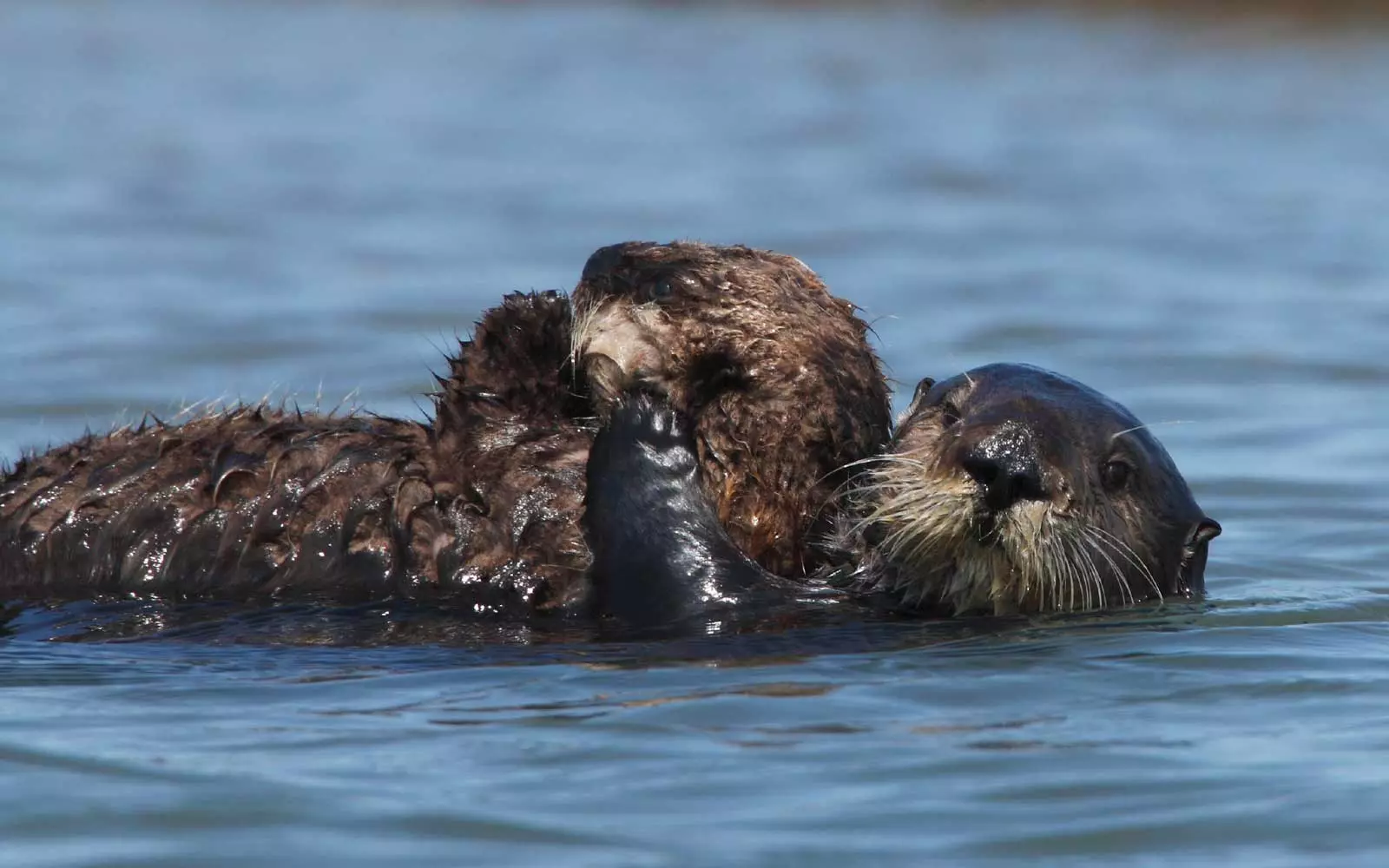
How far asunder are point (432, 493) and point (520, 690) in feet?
2.56

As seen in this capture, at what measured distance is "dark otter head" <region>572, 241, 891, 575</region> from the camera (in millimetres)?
5680

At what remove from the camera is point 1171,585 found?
5.94 metres

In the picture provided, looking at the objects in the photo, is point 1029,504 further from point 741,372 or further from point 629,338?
point 629,338

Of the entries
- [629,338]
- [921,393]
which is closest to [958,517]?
[921,393]

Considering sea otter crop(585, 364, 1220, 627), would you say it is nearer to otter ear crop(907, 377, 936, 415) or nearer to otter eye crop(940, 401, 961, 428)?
otter eye crop(940, 401, 961, 428)

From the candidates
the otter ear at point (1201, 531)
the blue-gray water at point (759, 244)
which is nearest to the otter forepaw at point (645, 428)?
the blue-gray water at point (759, 244)

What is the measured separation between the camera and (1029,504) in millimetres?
5449

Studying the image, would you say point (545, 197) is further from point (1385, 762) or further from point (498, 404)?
point (1385, 762)

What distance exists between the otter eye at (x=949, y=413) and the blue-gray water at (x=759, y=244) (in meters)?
0.59

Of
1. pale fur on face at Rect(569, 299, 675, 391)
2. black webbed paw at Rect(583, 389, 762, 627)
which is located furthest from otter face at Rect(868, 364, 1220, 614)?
pale fur on face at Rect(569, 299, 675, 391)

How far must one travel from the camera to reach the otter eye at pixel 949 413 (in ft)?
18.9

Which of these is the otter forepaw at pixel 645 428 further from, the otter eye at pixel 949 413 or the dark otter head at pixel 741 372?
the otter eye at pixel 949 413

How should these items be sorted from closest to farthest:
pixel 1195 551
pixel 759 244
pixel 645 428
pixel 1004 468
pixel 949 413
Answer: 1. pixel 1004 468
2. pixel 645 428
3. pixel 949 413
4. pixel 1195 551
5. pixel 759 244

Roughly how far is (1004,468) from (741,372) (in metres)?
0.78
